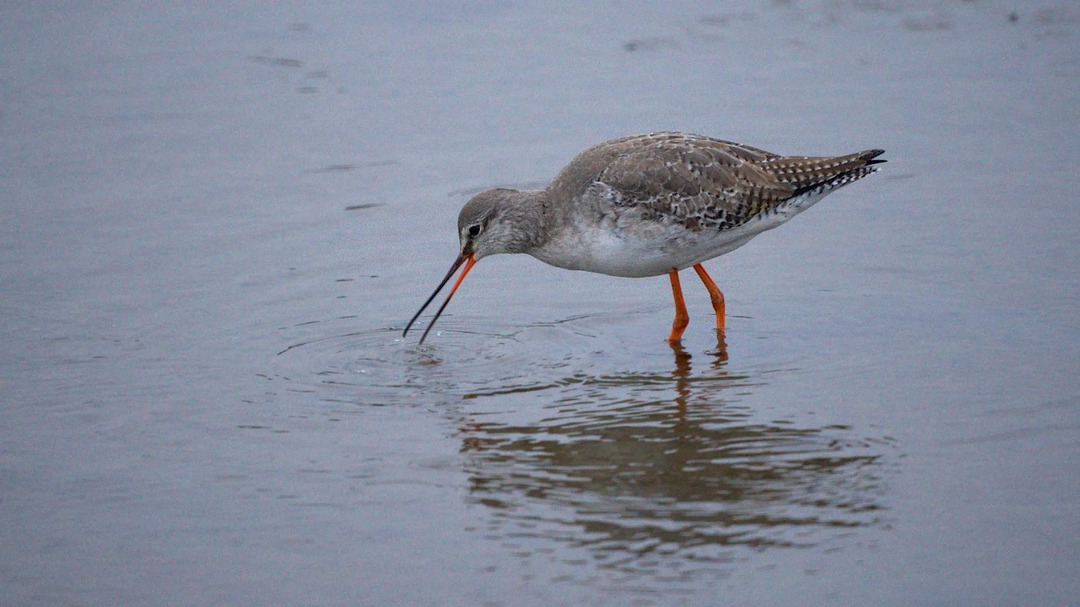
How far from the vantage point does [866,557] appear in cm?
590

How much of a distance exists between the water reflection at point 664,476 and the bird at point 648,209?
118cm

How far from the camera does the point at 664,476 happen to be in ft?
22.5

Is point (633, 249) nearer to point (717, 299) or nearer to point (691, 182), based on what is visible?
point (691, 182)

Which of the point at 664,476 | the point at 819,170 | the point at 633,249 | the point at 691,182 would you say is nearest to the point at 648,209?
the point at 633,249

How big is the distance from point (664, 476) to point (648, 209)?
2.73m

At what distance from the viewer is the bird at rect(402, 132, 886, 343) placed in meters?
9.10

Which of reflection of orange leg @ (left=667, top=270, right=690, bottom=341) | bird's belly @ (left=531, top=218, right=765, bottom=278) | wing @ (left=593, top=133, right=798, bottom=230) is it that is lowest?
reflection of orange leg @ (left=667, top=270, right=690, bottom=341)

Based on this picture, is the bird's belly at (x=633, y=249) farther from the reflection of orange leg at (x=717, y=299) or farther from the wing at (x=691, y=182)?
the reflection of orange leg at (x=717, y=299)

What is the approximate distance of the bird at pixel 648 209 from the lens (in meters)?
9.10

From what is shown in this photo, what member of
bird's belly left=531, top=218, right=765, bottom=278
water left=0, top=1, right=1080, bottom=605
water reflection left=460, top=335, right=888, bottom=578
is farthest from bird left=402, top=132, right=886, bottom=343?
water reflection left=460, top=335, right=888, bottom=578

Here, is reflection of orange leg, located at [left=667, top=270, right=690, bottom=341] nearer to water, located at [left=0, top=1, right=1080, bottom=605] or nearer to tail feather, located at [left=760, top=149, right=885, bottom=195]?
water, located at [left=0, top=1, right=1080, bottom=605]

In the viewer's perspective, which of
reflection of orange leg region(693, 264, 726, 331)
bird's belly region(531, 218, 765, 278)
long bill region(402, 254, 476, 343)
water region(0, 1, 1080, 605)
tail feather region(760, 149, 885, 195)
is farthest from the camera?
tail feather region(760, 149, 885, 195)

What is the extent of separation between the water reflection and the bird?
3.87 ft

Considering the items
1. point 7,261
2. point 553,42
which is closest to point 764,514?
point 7,261
